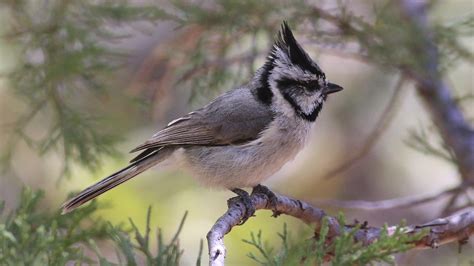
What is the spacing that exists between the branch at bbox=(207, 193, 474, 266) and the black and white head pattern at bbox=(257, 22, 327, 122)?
2.07ft

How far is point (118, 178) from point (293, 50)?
1.06 meters

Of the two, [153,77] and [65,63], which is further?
[153,77]

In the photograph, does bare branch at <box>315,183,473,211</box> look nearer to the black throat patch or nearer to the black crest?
the black throat patch

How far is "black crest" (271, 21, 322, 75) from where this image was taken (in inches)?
139

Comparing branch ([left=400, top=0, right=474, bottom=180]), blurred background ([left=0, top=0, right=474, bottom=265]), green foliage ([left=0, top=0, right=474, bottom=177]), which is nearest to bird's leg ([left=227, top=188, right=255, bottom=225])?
blurred background ([left=0, top=0, right=474, bottom=265])

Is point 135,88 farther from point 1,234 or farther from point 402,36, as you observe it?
point 1,234

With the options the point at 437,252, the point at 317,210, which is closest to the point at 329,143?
the point at 437,252

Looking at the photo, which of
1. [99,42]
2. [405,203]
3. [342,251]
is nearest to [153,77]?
[99,42]

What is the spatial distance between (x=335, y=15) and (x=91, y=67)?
1.31 metres

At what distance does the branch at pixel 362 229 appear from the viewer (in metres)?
2.78

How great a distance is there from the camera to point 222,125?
12.6ft

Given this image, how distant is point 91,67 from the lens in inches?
154

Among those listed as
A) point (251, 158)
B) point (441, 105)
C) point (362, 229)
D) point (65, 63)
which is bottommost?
point (362, 229)

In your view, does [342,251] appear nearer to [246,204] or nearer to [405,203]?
[246,204]
